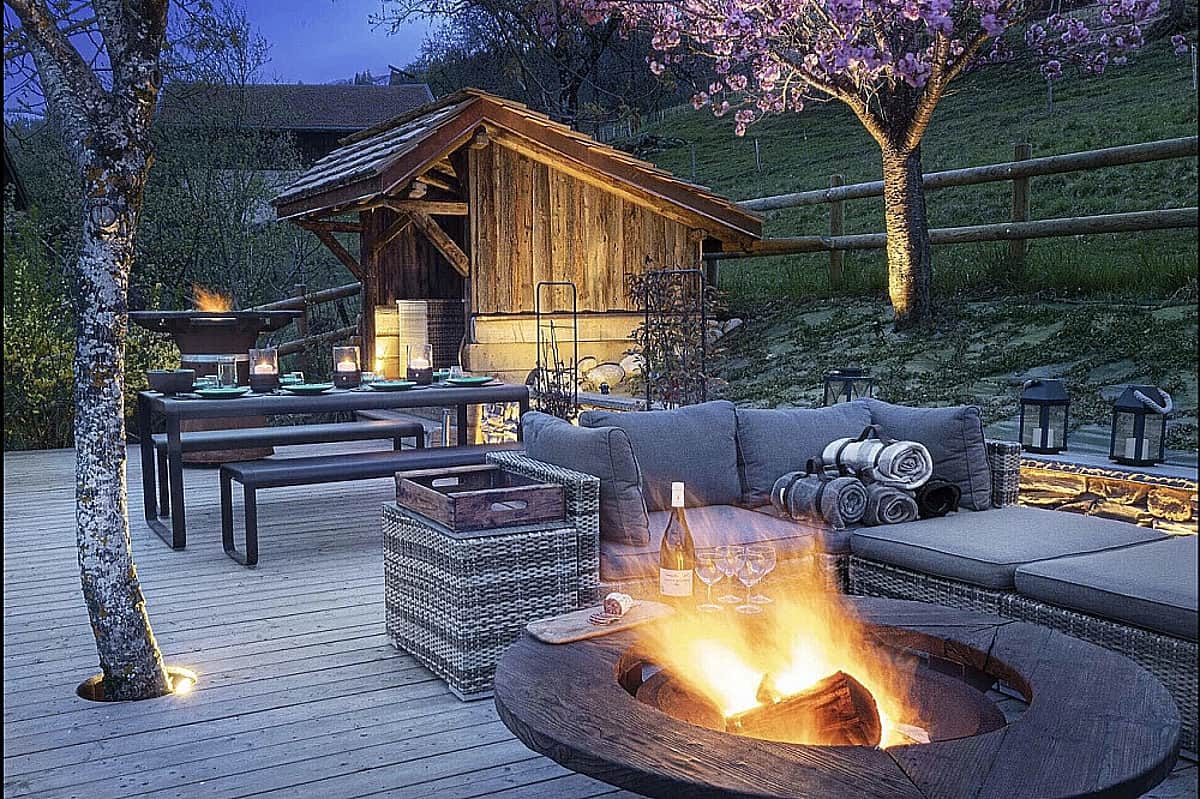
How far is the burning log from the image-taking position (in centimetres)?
208

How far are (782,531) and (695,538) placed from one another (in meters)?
0.35

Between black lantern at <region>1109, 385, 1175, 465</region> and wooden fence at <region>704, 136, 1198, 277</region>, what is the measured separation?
1.33m

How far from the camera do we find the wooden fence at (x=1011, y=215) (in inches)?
259

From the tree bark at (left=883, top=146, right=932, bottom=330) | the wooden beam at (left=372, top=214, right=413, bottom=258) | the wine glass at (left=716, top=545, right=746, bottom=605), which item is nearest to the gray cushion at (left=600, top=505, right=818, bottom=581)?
the wine glass at (left=716, top=545, right=746, bottom=605)

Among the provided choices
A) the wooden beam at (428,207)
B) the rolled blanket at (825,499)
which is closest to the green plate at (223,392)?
the rolled blanket at (825,499)

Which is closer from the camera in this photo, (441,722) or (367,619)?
(441,722)

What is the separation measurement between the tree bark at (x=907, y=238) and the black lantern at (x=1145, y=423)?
405cm

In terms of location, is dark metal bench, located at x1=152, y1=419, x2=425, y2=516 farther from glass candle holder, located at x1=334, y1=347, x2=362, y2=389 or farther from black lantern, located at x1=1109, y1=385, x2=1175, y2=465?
black lantern, located at x1=1109, y1=385, x2=1175, y2=465

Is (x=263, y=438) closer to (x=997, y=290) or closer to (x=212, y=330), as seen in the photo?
(x=212, y=330)

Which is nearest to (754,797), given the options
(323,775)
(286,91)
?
(323,775)

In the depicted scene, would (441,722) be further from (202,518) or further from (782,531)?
(202,518)

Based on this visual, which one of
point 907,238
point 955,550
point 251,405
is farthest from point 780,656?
point 907,238

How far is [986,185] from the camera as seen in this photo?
37.5ft

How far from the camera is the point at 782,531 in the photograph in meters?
3.64
